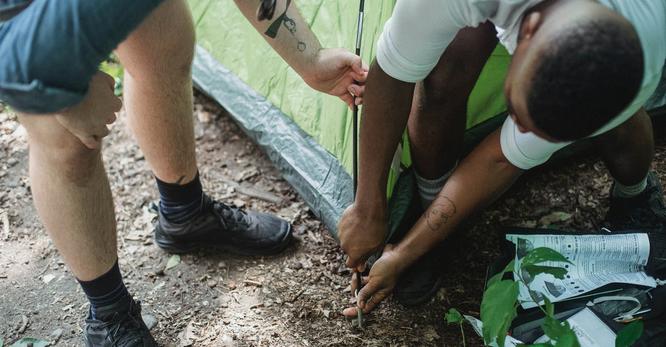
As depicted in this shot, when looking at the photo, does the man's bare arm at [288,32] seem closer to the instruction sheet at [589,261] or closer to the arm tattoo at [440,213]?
the arm tattoo at [440,213]

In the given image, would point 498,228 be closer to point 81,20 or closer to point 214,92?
point 214,92

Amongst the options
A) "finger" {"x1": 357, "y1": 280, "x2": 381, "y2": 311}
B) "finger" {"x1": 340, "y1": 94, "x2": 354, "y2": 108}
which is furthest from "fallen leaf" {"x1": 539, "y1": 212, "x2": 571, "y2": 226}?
"finger" {"x1": 340, "y1": 94, "x2": 354, "y2": 108}

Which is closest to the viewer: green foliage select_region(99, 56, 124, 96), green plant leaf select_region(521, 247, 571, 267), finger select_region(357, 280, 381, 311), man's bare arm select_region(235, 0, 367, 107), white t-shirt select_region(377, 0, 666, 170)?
white t-shirt select_region(377, 0, 666, 170)

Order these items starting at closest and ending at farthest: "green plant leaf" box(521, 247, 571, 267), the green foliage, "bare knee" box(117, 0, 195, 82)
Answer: "green plant leaf" box(521, 247, 571, 267) → "bare knee" box(117, 0, 195, 82) → the green foliage

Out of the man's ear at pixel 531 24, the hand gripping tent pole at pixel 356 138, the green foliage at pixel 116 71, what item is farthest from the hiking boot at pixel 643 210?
the green foliage at pixel 116 71

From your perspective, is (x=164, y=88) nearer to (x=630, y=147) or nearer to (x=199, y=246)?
(x=199, y=246)

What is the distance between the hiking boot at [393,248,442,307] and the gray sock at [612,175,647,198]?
531mm

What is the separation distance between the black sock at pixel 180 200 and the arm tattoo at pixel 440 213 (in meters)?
0.59

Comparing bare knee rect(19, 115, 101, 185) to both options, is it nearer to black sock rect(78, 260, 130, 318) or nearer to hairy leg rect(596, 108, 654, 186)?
black sock rect(78, 260, 130, 318)

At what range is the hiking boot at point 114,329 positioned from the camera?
54.1 inches

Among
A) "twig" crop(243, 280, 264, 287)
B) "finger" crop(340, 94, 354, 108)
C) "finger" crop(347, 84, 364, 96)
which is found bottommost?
"twig" crop(243, 280, 264, 287)

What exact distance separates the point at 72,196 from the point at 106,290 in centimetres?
26

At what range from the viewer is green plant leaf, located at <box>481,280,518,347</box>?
1089mm

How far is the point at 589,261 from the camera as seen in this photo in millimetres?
1483
